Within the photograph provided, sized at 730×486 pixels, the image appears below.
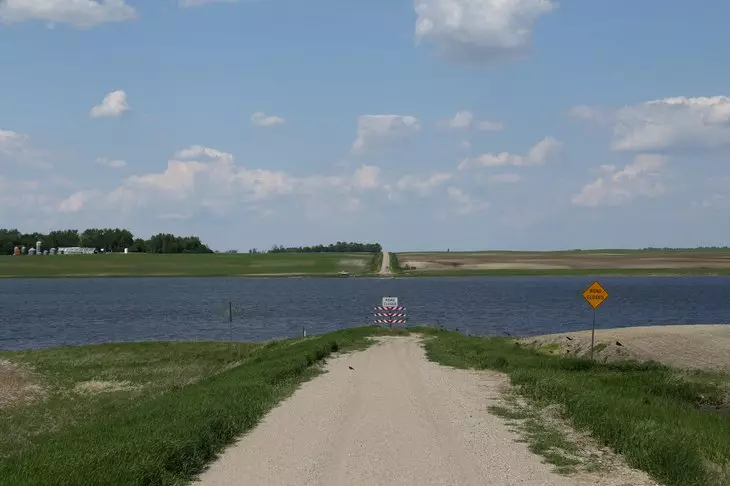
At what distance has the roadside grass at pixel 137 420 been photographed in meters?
10.5

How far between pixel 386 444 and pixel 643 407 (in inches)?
247

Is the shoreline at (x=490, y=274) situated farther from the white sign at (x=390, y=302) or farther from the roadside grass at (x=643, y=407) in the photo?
the roadside grass at (x=643, y=407)

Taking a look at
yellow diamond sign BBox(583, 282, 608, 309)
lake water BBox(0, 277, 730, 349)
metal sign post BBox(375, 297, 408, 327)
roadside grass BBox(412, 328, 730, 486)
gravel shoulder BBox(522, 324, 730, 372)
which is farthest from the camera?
lake water BBox(0, 277, 730, 349)

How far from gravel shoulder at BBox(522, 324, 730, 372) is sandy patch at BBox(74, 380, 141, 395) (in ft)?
62.6

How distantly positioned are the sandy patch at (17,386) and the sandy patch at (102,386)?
146cm

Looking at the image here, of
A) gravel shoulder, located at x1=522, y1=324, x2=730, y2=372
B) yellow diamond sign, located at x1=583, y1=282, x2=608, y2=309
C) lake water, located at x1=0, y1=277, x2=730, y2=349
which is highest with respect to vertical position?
yellow diamond sign, located at x1=583, y1=282, x2=608, y2=309

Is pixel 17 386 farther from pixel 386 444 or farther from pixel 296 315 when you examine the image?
pixel 296 315

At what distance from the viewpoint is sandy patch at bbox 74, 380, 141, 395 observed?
93.7 ft

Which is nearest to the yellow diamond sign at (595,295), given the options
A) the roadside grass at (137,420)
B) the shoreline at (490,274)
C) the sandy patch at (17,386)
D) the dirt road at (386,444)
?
the dirt road at (386,444)

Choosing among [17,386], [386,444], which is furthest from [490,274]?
[386,444]

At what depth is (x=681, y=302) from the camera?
91250 millimetres

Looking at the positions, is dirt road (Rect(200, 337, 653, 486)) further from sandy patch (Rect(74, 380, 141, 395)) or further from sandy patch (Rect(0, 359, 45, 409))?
sandy patch (Rect(0, 359, 45, 409))

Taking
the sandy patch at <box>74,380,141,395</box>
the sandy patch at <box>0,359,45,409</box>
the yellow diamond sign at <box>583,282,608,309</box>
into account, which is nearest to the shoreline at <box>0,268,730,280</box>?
the sandy patch at <box>0,359,45,409</box>

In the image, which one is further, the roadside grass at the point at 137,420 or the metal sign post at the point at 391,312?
the metal sign post at the point at 391,312
